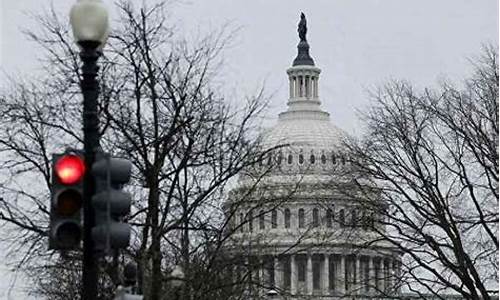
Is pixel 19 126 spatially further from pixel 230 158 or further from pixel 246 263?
pixel 246 263

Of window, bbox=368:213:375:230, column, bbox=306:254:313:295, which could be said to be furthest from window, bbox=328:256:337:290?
window, bbox=368:213:375:230

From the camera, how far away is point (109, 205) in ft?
45.2

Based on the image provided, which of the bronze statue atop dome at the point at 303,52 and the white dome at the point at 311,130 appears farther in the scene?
the bronze statue atop dome at the point at 303,52

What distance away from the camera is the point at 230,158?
30.3 meters

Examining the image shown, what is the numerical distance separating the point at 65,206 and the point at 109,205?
0.36m

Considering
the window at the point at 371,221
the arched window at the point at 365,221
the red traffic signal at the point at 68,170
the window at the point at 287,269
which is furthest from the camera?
the window at the point at 287,269

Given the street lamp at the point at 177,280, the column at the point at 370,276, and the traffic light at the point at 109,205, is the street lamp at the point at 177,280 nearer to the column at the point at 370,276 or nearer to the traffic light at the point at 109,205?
the column at the point at 370,276

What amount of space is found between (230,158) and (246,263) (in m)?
3.52

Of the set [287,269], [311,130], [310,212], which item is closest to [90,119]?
[287,269]

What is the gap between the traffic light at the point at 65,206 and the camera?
45.0 feet

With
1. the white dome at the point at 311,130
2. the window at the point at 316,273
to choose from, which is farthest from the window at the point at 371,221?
the white dome at the point at 311,130

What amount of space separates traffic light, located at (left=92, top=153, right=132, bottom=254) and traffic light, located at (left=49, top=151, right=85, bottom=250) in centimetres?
16

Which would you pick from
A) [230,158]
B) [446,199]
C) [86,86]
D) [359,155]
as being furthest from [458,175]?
[86,86]

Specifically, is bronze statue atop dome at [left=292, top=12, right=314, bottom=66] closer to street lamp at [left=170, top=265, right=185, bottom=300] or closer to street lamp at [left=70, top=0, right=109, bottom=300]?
street lamp at [left=170, top=265, right=185, bottom=300]
